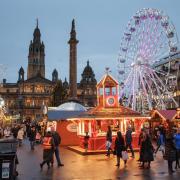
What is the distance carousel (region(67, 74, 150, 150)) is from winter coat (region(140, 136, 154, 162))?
789 centimetres

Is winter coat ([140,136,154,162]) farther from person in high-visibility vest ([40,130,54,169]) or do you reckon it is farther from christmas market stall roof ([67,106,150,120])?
christmas market stall roof ([67,106,150,120])

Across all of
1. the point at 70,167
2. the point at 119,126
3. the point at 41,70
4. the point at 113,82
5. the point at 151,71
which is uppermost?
the point at 41,70

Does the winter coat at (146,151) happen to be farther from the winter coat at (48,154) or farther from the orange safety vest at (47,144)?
the orange safety vest at (47,144)

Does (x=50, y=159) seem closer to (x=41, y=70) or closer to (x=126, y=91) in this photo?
(x=126, y=91)

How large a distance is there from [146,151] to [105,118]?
8.69m

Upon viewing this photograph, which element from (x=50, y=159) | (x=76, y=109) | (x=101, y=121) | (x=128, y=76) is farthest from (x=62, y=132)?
(x=50, y=159)

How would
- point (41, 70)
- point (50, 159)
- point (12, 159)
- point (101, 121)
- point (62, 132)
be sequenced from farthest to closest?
point (41, 70), point (62, 132), point (101, 121), point (50, 159), point (12, 159)

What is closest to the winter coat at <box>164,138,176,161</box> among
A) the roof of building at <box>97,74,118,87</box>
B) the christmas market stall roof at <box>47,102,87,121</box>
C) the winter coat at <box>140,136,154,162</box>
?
the winter coat at <box>140,136,154,162</box>

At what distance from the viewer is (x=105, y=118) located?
24.9 metres

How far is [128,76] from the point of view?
39250 mm

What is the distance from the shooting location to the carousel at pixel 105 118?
2461 centimetres

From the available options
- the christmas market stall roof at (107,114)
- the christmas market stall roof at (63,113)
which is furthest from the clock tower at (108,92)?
the christmas market stall roof at (63,113)

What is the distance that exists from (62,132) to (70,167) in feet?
52.9

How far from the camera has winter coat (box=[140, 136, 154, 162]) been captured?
16.2 meters
